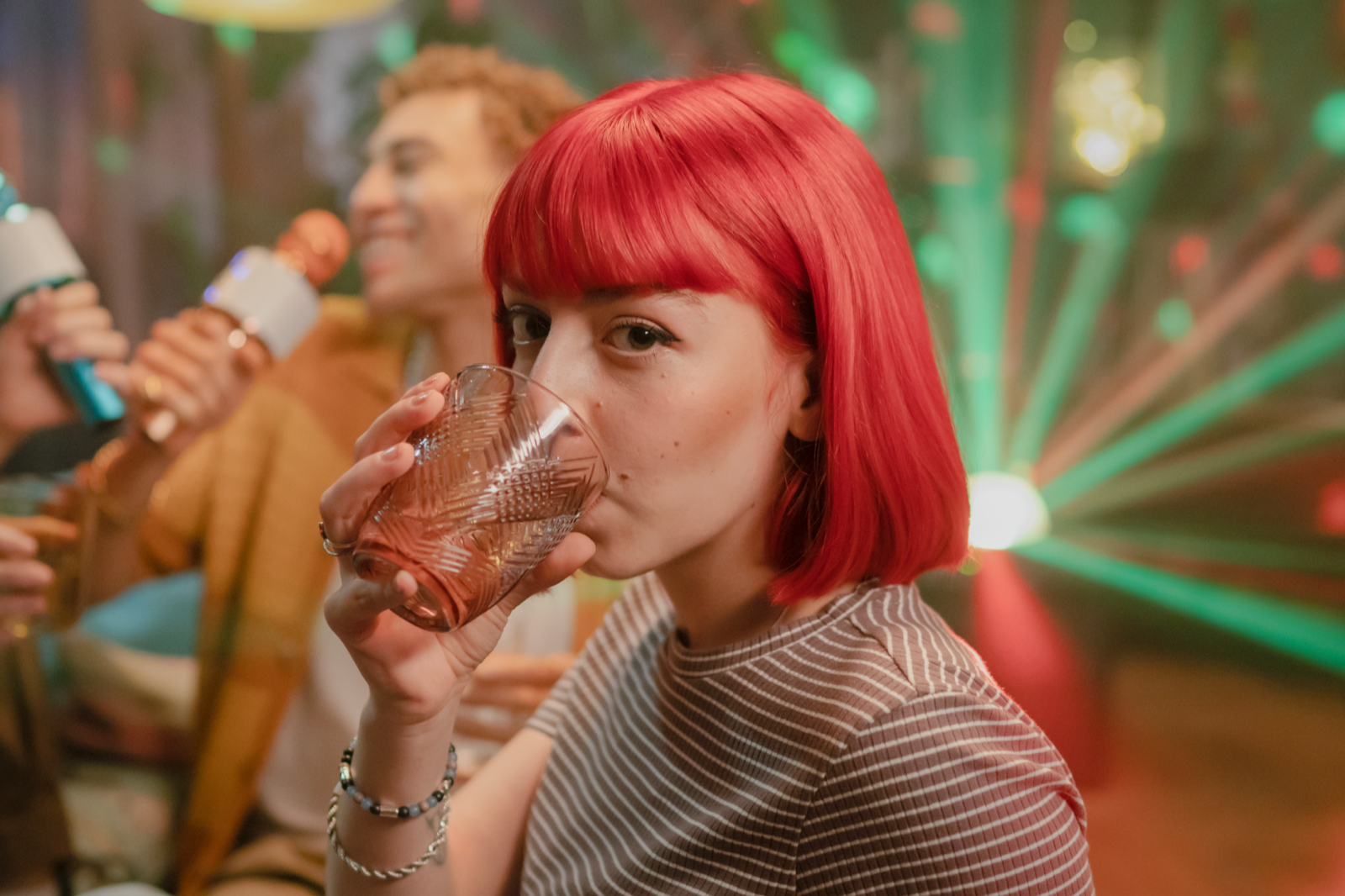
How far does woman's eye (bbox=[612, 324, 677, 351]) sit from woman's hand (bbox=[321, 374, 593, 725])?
131mm

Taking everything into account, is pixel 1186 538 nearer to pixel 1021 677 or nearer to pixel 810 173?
pixel 1021 677

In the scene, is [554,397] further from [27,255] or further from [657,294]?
[27,255]

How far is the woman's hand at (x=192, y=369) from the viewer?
1.29 m

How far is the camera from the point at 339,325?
1.51 meters

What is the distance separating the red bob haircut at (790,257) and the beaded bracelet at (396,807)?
0.29 metres

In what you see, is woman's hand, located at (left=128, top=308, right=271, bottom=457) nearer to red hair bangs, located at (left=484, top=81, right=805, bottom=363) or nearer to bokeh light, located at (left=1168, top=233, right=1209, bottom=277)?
red hair bangs, located at (left=484, top=81, right=805, bottom=363)

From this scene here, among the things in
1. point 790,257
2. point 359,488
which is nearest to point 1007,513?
point 790,257

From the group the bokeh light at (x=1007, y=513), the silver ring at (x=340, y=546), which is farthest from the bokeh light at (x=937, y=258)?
the silver ring at (x=340, y=546)

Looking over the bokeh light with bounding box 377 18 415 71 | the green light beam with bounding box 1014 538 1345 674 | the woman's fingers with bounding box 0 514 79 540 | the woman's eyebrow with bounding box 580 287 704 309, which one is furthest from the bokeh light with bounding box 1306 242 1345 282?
the woman's fingers with bounding box 0 514 79 540

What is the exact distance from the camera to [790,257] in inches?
26.0

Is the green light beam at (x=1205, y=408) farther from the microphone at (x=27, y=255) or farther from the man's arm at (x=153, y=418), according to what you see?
the microphone at (x=27, y=255)

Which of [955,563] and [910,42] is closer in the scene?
[955,563]

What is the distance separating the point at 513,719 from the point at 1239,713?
1.03 m

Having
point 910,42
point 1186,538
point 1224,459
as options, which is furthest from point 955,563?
point 910,42
